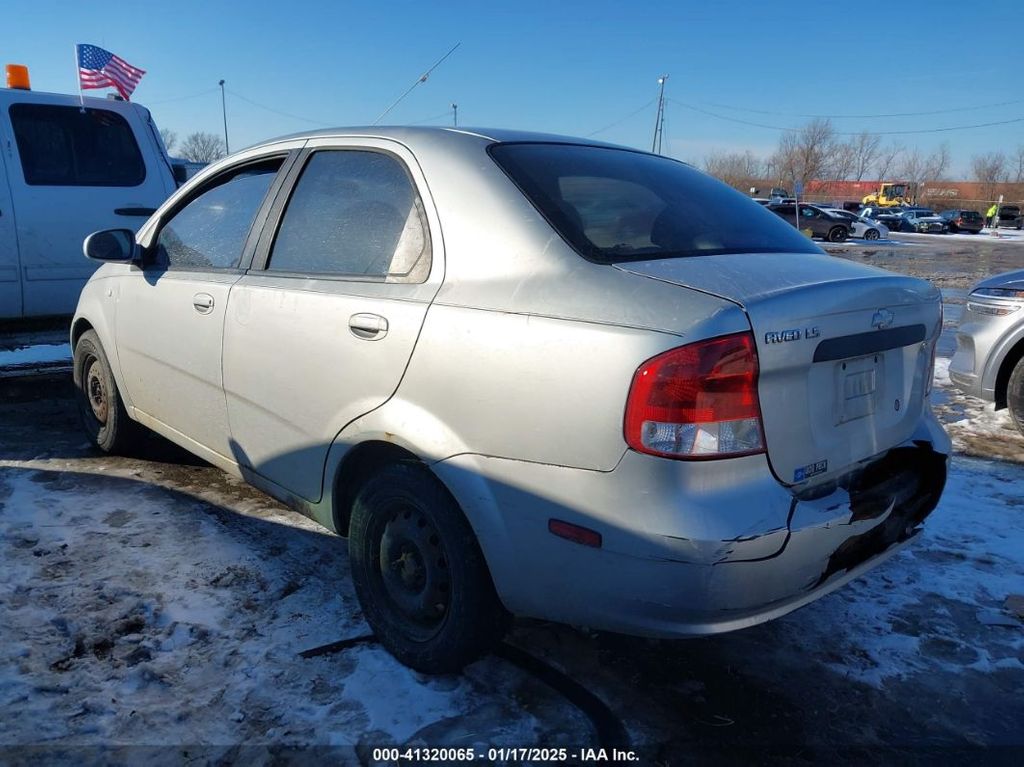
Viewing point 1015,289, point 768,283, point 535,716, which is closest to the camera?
point 768,283

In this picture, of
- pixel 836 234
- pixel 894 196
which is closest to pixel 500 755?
pixel 836 234

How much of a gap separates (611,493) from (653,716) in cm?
88

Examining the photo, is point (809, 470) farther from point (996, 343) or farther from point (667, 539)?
point (996, 343)

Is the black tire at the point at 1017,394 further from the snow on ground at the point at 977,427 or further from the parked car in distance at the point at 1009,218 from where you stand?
the parked car in distance at the point at 1009,218

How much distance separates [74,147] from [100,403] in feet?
9.31

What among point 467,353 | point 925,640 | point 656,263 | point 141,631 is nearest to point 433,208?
point 467,353

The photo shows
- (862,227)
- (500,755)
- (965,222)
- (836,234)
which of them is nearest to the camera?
(500,755)

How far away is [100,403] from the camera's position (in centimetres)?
445

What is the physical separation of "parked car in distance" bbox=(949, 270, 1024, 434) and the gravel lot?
1710mm

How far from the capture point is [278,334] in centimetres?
280

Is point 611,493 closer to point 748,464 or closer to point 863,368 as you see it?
point 748,464

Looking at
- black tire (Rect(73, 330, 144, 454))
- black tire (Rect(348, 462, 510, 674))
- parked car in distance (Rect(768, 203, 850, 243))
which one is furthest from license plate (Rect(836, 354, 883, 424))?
parked car in distance (Rect(768, 203, 850, 243))

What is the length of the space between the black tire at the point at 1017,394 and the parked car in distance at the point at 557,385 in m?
2.92

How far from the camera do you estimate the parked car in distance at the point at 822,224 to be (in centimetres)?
3306
